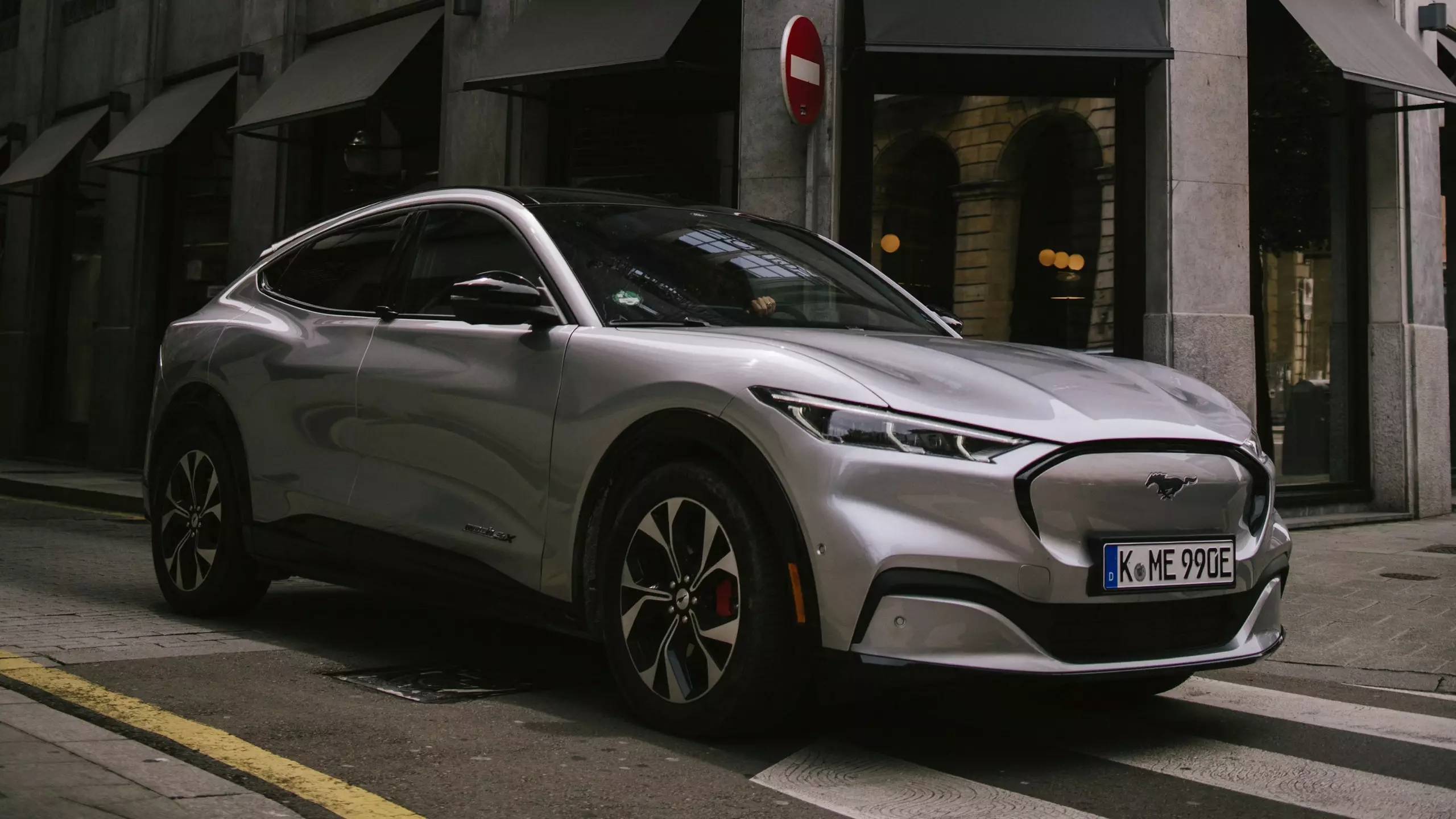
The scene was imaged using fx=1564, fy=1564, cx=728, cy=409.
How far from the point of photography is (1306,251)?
12516 mm

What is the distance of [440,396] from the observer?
501 centimetres

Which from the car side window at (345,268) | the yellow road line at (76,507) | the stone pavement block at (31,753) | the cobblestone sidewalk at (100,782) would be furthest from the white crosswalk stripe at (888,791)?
the yellow road line at (76,507)

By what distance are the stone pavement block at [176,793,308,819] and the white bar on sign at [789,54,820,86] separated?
8472mm

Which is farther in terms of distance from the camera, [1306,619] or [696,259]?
[1306,619]

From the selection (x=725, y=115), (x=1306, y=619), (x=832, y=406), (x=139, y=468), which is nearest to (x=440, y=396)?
(x=832, y=406)

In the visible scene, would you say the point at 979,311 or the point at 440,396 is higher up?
the point at 979,311

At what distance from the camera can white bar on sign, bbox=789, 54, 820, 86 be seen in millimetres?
11172

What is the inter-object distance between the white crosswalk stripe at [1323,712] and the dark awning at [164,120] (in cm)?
1454

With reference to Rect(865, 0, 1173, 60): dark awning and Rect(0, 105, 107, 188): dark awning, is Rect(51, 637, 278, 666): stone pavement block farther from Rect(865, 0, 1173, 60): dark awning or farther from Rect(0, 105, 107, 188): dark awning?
Rect(0, 105, 107, 188): dark awning

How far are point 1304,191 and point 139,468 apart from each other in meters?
12.6

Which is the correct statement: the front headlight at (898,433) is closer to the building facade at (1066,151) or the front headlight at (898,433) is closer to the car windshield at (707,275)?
the car windshield at (707,275)

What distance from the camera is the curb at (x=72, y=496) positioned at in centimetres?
1265

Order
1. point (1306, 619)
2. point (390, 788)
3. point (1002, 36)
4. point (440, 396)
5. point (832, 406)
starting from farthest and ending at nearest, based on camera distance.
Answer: point (1002, 36)
point (1306, 619)
point (440, 396)
point (832, 406)
point (390, 788)

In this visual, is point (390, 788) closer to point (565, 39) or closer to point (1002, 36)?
point (1002, 36)
